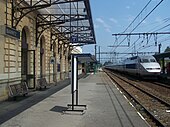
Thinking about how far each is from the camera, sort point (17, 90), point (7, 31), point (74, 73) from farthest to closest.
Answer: point (17, 90) < point (7, 31) < point (74, 73)

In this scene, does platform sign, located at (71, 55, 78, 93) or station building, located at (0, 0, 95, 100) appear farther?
station building, located at (0, 0, 95, 100)

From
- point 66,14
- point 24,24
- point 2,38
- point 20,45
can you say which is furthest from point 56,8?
point 2,38

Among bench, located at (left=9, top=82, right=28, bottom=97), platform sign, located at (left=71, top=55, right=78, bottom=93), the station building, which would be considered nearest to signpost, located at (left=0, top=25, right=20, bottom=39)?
the station building

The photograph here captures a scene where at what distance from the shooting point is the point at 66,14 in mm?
24984

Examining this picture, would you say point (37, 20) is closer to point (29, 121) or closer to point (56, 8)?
point (56, 8)

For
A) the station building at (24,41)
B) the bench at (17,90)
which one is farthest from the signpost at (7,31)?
the bench at (17,90)

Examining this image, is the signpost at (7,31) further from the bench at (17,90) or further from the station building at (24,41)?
the bench at (17,90)

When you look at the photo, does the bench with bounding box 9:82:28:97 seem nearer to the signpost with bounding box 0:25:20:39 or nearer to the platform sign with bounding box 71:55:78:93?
the signpost with bounding box 0:25:20:39

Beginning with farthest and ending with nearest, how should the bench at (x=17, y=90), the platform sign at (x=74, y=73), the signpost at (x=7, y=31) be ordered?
1. the bench at (x=17, y=90)
2. the signpost at (x=7, y=31)
3. the platform sign at (x=74, y=73)

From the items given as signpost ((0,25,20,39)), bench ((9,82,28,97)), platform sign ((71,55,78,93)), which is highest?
signpost ((0,25,20,39))

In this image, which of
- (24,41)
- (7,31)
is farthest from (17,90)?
(24,41)

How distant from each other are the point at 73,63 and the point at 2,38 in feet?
15.2

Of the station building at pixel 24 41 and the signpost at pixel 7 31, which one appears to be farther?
the station building at pixel 24 41

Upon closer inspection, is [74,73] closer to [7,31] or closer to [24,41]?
[7,31]
